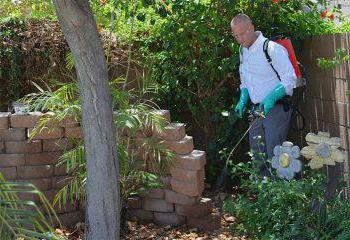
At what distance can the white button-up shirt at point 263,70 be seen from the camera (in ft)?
18.1

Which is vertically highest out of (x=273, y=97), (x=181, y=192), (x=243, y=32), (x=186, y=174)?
(x=243, y=32)

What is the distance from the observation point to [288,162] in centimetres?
470

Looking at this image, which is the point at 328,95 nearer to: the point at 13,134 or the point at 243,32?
the point at 243,32

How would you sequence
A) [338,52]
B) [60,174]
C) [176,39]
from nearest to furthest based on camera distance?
[338,52] < [60,174] < [176,39]

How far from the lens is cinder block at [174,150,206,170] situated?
5297 millimetres

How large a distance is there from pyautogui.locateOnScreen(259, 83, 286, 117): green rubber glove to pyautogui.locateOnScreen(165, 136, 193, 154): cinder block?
0.67 m

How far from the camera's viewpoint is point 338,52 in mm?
5227

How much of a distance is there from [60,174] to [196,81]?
5.47ft

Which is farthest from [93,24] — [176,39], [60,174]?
[176,39]

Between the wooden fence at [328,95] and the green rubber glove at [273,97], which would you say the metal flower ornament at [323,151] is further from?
the green rubber glove at [273,97]

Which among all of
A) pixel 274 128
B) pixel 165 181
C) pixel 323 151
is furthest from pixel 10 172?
pixel 323 151

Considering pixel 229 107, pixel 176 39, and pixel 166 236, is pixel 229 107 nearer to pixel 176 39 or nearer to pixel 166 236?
pixel 176 39

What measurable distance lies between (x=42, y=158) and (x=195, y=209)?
128 centimetres

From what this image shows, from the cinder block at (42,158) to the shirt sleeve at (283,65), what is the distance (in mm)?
1869
